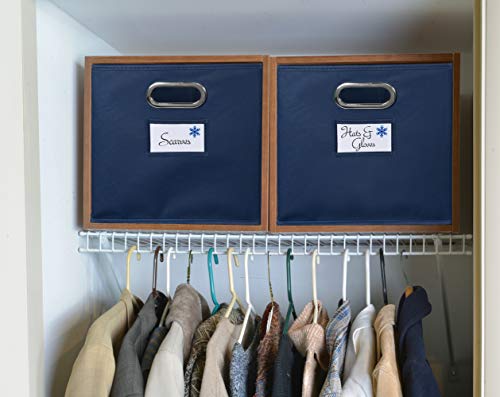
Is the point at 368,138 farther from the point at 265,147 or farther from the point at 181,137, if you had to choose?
the point at 181,137

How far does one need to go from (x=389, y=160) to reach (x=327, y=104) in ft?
0.50

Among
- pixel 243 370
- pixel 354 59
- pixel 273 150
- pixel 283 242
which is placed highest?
pixel 354 59

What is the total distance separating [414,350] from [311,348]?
0.17 metres

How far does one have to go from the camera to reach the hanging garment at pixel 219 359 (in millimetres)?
957

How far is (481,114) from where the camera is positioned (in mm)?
852

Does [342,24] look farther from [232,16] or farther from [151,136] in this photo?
[151,136]

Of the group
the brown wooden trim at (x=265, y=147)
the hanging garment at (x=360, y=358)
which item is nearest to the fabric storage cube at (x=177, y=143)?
the brown wooden trim at (x=265, y=147)

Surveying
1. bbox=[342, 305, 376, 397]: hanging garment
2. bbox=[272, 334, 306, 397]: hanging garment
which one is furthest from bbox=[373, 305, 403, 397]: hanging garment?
bbox=[272, 334, 306, 397]: hanging garment

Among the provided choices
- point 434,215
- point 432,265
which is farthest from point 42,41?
point 432,265

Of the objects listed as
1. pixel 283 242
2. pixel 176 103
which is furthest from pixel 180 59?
pixel 283 242

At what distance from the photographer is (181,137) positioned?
1.10 meters

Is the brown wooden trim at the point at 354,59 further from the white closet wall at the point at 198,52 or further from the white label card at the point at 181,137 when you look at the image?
the white label card at the point at 181,137

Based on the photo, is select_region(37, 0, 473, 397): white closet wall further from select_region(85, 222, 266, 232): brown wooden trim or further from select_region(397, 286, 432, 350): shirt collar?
select_region(397, 286, 432, 350): shirt collar

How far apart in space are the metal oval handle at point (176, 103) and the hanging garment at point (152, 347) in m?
0.41
